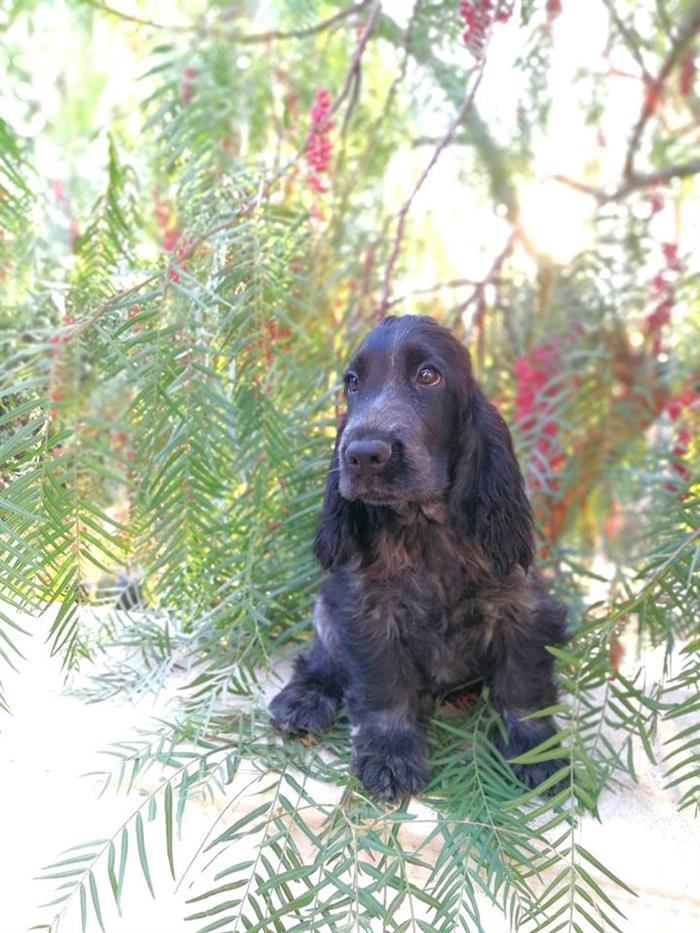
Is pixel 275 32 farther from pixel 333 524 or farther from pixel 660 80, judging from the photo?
pixel 333 524

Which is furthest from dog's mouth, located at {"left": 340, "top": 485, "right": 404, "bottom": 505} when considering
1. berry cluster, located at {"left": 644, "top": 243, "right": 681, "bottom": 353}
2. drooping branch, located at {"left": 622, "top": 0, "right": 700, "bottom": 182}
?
drooping branch, located at {"left": 622, "top": 0, "right": 700, "bottom": 182}

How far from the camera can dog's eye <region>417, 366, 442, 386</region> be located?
127 cm

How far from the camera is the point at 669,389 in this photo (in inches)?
111

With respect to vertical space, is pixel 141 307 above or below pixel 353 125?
below

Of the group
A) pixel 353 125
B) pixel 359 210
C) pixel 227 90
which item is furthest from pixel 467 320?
pixel 227 90

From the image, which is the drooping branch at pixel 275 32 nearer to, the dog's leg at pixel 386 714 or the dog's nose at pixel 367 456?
the dog's nose at pixel 367 456

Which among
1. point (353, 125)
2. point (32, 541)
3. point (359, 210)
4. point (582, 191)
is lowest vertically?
point (32, 541)

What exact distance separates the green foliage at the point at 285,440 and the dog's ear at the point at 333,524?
0.14 meters

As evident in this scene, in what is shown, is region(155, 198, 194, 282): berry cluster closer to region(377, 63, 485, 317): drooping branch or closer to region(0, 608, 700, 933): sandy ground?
region(377, 63, 485, 317): drooping branch

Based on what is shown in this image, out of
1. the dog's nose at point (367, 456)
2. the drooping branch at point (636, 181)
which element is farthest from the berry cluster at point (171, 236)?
the drooping branch at point (636, 181)

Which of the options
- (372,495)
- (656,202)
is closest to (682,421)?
(656,202)

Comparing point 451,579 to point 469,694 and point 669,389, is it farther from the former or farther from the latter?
point 669,389

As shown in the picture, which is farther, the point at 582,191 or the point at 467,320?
the point at 582,191

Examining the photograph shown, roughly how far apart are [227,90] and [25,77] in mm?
739
